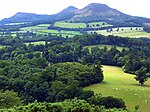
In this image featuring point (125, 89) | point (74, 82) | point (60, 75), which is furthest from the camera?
point (60, 75)

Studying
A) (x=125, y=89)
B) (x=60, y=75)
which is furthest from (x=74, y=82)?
(x=125, y=89)

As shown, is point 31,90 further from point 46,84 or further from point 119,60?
point 119,60

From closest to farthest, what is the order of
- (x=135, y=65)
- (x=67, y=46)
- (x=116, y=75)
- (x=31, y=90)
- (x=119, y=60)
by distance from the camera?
(x=31, y=90)
(x=116, y=75)
(x=135, y=65)
(x=119, y=60)
(x=67, y=46)

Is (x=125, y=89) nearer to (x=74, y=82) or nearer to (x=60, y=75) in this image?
(x=74, y=82)

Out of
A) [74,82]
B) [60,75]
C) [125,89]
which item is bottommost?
[125,89]

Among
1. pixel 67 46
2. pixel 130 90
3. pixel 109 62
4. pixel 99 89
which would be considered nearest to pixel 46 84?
pixel 99 89

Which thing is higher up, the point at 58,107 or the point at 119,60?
the point at 58,107

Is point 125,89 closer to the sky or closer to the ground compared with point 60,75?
closer to the ground

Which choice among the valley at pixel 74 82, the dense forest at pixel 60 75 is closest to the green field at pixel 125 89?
the valley at pixel 74 82

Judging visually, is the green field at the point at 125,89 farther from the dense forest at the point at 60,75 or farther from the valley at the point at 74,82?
the dense forest at the point at 60,75
